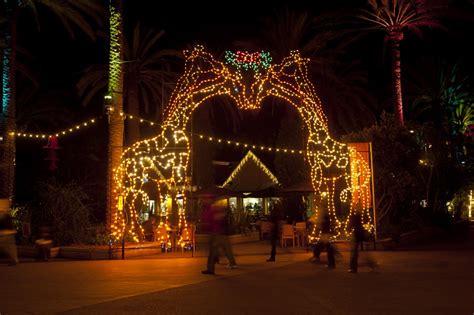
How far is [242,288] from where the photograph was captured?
11711 mm

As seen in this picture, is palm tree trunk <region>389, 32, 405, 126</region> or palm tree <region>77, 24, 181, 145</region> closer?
palm tree <region>77, 24, 181, 145</region>

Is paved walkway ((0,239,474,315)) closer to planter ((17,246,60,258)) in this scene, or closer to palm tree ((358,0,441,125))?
planter ((17,246,60,258))

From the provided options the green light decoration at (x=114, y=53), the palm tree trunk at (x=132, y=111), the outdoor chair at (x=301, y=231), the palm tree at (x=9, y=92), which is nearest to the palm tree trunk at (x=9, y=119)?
the palm tree at (x=9, y=92)

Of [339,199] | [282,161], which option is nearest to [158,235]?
[339,199]

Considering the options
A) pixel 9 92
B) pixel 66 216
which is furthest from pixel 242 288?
pixel 9 92

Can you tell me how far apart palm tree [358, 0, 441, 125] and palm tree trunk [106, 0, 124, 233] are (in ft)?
44.4

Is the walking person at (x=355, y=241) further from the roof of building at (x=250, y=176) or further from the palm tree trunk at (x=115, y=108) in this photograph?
the roof of building at (x=250, y=176)

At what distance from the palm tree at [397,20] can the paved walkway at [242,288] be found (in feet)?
48.6

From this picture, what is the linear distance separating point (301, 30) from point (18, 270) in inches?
907

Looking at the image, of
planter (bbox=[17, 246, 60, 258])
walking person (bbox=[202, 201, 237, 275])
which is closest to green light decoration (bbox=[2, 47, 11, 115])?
planter (bbox=[17, 246, 60, 258])

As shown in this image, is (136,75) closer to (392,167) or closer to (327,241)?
(392,167)

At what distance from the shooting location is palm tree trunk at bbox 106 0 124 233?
841 inches

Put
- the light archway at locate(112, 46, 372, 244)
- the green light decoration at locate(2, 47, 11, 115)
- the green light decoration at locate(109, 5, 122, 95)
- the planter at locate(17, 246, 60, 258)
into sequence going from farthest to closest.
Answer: the green light decoration at locate(2, 47, 11, 115), the green light decoration at locate(109, 5, 122, 95), the light archway at locate(112, 46, 372, 244), the planter at locate(17, 246, 60, 258)

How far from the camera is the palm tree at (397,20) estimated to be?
2967 cm
